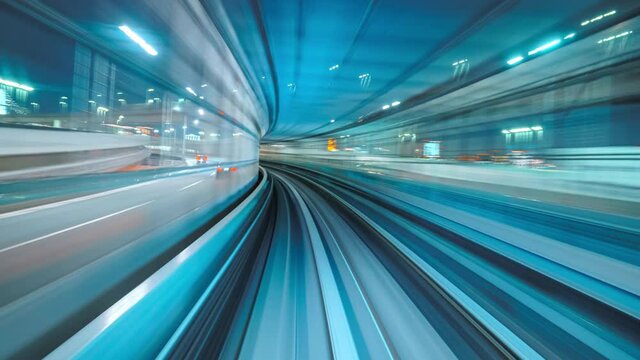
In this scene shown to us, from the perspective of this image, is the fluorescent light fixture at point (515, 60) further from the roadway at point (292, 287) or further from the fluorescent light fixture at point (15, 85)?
the fluorescent light fixture at point (15, 85)

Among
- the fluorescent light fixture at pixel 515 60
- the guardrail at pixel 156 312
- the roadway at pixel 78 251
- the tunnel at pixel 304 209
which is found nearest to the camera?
the guardrail at pixel 156 312

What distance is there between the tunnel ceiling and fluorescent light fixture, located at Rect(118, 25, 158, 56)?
140 cm

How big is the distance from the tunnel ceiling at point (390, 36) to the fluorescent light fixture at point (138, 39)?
140 cm

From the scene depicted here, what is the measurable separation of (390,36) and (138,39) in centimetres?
446

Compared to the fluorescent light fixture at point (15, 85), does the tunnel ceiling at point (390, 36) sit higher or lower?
higher

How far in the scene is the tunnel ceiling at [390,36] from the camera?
4551mm

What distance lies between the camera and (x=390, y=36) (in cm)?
567

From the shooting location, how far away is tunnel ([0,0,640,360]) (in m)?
2.18

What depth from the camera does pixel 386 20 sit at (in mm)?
5020

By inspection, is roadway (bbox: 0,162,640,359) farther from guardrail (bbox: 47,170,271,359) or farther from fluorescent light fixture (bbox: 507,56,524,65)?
fluorescent light fixture (bbox: 507,56,524,65)

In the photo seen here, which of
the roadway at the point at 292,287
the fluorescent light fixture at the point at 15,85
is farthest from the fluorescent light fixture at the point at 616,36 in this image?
the fluorescent light fixture at the point at 15,85

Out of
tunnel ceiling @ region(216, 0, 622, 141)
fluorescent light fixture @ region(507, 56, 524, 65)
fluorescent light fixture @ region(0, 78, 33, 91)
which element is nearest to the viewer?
fluorescent light fixture @ region(0, 78, 33, 91)

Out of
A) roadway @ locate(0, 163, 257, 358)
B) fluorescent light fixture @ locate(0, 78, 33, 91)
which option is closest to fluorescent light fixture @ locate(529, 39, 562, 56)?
roadway @ locate(0, 163, 257, 358)

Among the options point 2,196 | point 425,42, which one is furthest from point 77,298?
point 425,42
